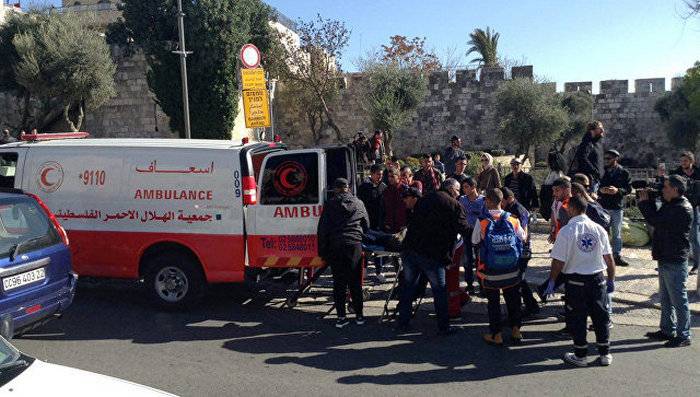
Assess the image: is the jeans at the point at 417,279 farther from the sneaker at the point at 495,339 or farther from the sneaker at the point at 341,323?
the sneaker at the point at 341,323

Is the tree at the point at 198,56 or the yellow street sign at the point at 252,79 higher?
the tree at the point at 198,56

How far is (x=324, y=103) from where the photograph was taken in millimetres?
26812

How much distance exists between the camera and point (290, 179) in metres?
7.30

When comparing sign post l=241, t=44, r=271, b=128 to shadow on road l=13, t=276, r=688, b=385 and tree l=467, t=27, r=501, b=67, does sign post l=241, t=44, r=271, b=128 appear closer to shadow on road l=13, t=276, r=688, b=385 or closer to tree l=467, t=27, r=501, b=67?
shadow on road l=13, t=276, r=688, b=385

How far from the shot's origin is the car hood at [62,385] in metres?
3.10

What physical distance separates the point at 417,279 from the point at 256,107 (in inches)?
210

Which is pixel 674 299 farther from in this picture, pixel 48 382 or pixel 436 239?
pixel 48 382

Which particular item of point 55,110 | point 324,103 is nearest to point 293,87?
point 324,103

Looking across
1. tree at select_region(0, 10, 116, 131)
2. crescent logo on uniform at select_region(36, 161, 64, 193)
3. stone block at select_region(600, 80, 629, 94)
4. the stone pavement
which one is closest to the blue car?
crescent logo on uniform at select_region(36, 161, 64, 193)

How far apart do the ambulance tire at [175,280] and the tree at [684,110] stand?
23826 mm

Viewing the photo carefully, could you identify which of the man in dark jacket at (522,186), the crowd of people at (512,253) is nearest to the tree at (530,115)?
the man in dark jacket at (522,186)

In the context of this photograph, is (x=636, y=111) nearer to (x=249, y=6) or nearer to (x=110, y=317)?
(x=249, y=6)

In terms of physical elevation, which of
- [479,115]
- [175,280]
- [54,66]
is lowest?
[175,280]

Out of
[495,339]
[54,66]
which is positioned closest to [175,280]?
[495,339]
